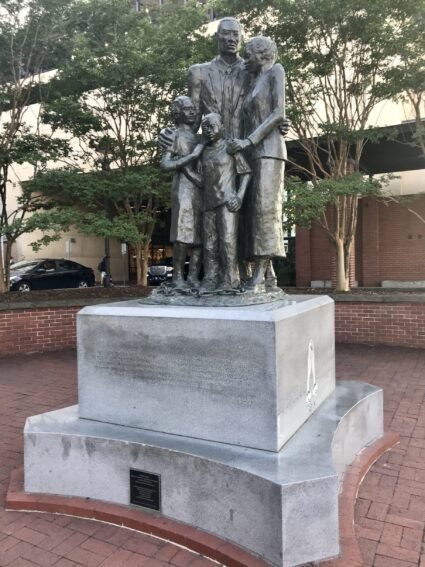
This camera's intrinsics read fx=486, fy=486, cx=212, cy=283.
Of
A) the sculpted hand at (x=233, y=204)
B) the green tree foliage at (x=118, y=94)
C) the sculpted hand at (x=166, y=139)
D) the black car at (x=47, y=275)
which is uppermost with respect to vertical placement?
the green tree foliage at (x=118, y=94)

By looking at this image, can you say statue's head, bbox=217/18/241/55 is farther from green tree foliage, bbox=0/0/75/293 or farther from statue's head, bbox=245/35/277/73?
green tree foliage, bbox=0/0/75/293

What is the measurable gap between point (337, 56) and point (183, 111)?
7853 millimetres

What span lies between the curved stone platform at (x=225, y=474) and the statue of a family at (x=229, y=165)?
121 centimetres

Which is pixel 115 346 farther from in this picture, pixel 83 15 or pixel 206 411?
pixel 83 15

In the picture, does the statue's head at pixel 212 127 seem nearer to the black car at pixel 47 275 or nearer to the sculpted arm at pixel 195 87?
the sculpted arm at pixel 195 87

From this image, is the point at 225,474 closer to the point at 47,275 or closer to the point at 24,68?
the point at 24,68

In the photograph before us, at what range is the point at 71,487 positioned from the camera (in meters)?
3.50

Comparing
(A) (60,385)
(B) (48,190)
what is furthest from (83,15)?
(A) (60,385)

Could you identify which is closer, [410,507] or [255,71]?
[410,507]

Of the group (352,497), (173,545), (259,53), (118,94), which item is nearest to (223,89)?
(259,53)

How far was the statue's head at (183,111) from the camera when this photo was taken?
412 cm

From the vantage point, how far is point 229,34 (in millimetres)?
4117

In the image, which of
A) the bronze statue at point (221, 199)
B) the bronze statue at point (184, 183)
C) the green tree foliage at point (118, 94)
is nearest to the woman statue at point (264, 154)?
the bronze statue at point (221, 199)

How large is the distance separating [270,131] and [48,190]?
8.84 meters
